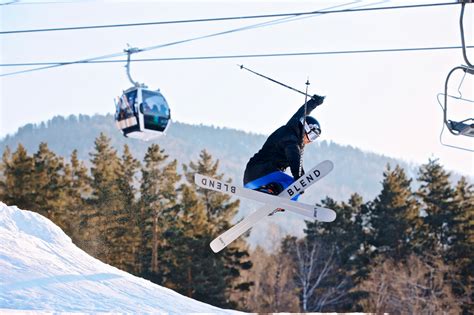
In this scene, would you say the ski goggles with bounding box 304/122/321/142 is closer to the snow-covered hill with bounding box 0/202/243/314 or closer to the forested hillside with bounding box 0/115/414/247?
the snow-covered hill with bounding box 0/202/243/314

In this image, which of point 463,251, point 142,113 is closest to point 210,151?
point 463,251

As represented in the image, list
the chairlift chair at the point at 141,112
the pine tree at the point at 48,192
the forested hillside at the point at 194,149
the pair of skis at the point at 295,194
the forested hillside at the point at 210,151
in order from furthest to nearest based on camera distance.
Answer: the forested hillside at the point at 194,149 → the forested hillside at the point at 210,151 → the pine tree at the point at 48,192 → the chairlift chair at the point at 141,112 → the pair of skis at the point at 295,194

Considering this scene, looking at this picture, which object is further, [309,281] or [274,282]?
[274,282]

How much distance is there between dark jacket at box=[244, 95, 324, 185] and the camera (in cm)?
954

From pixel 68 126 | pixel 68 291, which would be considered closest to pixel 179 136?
pixel 68 126

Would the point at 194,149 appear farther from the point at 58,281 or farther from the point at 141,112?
the point at 141,112

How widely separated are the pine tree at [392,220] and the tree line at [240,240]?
0.05 m

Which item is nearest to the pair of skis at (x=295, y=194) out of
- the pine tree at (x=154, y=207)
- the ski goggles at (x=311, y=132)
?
the ski goggles at (x=311, y=132)

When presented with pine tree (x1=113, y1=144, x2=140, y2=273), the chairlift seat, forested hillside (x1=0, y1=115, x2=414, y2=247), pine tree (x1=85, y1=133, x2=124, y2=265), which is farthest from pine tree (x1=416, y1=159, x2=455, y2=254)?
forested hillside (x1=0, y1=115, x2=414, y2=247)

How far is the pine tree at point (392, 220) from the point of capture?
42.8 m

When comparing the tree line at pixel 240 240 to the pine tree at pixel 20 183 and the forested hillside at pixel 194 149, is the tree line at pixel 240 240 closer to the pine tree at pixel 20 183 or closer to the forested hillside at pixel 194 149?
the pine tree at pixel 20 183

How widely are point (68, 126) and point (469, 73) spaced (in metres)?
174

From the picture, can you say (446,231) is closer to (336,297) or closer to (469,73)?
(336,297)

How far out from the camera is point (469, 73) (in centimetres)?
957
